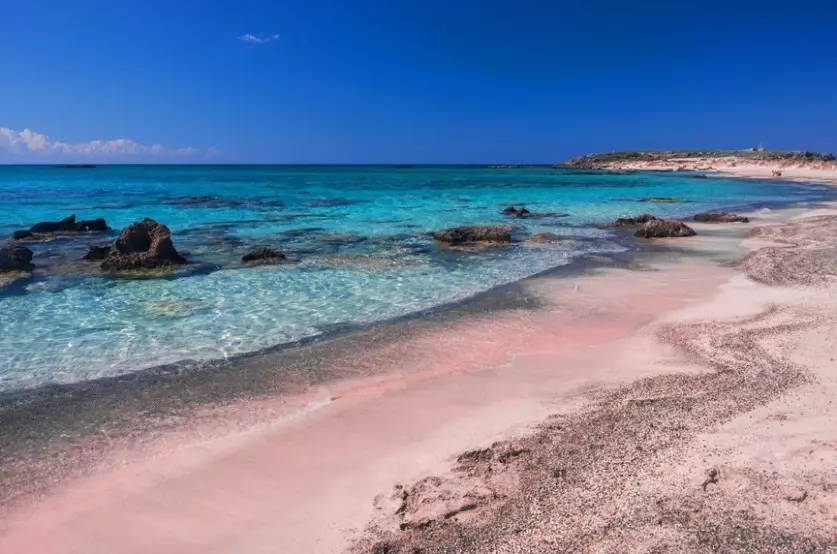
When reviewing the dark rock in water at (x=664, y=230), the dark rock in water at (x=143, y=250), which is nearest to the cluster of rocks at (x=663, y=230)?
the dark rock in water at (x=664, y=230)

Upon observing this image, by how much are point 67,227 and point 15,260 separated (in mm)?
8621

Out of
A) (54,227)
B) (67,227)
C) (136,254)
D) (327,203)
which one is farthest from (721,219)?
(54,227)

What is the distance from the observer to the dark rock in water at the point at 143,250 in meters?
13.4

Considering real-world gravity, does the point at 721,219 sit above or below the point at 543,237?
above

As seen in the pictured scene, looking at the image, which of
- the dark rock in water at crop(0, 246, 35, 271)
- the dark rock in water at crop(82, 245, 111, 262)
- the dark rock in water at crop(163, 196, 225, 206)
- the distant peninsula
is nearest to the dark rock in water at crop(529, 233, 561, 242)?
the dark rock in water at crop(82, 245, 111, 262)

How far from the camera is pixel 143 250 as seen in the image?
47.6ft

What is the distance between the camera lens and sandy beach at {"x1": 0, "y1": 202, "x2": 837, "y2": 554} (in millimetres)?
3615

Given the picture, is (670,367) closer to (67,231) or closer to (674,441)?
(674,441)

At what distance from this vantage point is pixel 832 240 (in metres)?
16.0

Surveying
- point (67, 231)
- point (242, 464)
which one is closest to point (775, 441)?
point (242, 464)

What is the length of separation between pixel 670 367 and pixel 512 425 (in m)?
2.55

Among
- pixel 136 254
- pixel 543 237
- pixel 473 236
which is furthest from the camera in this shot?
pixel 543 237

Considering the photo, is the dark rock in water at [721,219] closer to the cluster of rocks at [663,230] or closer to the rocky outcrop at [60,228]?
the cluster of rocks at [663,230]

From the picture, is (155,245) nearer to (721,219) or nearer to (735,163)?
(721,219)
